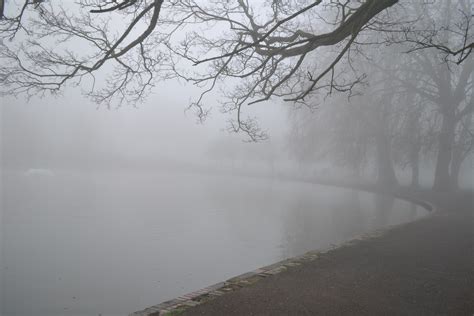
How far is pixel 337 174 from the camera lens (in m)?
42.5

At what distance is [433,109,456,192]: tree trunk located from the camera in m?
Result: 19.9

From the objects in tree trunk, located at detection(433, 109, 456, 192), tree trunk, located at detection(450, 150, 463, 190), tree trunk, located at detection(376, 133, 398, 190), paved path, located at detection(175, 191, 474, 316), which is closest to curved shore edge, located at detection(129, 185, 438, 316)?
paved path, located at detection(175, 191, 474, 316)

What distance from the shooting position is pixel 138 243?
10336 mm

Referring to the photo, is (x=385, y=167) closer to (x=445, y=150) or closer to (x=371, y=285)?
(x=445, y=150)

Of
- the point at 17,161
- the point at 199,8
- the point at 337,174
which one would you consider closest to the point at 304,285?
the point at 199,8

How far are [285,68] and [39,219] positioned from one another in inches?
374

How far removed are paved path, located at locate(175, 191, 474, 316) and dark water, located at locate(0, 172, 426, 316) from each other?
6.20 ft

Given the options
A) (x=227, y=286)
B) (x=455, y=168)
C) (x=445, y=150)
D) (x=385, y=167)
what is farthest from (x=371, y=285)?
(x=385, y=167)

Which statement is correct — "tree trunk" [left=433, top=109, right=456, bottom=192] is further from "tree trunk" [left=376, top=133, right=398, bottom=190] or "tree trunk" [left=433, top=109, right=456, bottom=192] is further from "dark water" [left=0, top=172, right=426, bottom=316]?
"tree trunk" [left=376, top=133, right=398, bottom=190]

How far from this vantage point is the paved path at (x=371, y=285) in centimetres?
454

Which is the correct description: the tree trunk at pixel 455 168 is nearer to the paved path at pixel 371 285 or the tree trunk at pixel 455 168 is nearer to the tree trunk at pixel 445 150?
the tree trunk at pixel 445 150

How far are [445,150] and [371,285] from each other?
55.7 feet

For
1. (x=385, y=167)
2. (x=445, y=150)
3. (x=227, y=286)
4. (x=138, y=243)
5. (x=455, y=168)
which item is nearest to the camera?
(x=227, y=286)

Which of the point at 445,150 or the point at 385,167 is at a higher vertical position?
the point at 445,150
